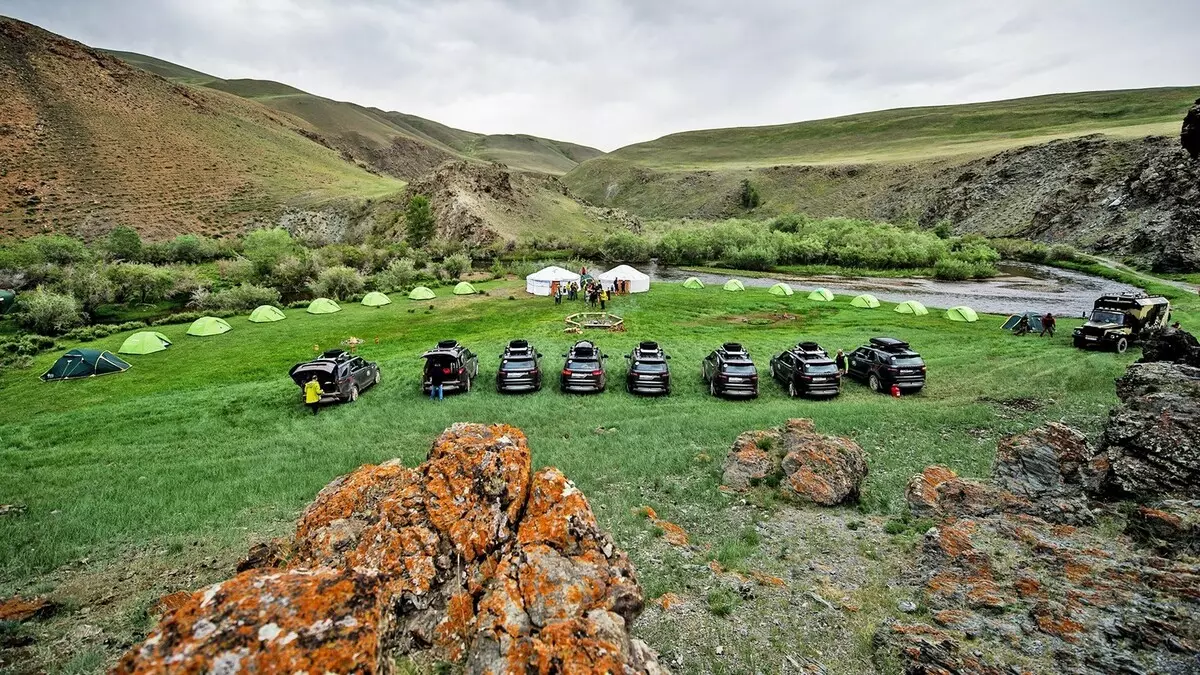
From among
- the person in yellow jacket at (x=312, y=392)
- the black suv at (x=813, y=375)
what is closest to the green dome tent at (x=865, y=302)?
the black suv at (x=813, y=375)

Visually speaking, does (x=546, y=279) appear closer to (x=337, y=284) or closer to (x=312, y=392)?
(x=337, y=284)

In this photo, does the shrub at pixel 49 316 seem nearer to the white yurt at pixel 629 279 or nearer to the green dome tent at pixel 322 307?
the green dome tent at pixel 322 307

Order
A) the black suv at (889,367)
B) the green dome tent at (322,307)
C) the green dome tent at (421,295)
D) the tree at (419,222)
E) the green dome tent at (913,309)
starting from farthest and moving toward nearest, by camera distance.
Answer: the tree at (419,222)
the green dome tent at (421,295)
the green dome tent at (322,307)
the green dome tent at (913,309)
the black suv at (889,367)

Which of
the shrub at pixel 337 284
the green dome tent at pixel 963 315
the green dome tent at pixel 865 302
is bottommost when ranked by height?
the green dome tent at pixel 963 315

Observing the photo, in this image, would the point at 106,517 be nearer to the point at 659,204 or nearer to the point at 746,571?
the point at 746,571

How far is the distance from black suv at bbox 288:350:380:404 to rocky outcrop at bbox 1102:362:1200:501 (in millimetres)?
19387

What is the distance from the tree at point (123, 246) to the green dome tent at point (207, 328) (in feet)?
144

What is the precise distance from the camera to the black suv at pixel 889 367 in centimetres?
1817

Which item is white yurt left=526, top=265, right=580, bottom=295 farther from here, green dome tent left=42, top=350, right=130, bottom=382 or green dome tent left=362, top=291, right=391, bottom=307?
green dome tent left=42, top=350, right=130, bottom=382

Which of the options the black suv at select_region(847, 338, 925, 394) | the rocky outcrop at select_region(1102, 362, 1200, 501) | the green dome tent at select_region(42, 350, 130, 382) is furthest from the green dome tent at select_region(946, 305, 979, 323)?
the green dome tent at select_region(42, 350, 130, 382)

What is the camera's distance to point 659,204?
157625mm

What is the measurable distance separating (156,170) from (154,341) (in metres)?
79.7

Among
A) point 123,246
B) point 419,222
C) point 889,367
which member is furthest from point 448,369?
point 123,246

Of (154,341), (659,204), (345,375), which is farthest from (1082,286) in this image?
(659,204)
